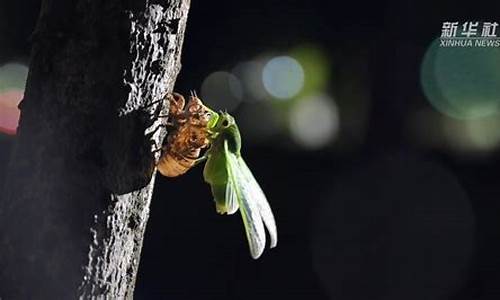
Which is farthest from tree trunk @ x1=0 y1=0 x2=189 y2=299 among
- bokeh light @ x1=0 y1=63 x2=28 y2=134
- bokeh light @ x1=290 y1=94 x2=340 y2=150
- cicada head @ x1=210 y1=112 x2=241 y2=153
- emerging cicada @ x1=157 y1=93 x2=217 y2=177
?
bokeh light @ x1=290 y1=94 x2=340 y2=150

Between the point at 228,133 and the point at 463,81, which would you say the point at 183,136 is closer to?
the point at 228,133

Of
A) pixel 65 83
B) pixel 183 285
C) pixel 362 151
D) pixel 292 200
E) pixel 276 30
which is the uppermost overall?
pixel 276 30

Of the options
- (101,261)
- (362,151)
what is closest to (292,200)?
(362,151)

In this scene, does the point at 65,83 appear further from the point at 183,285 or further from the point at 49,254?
the point at 183,285

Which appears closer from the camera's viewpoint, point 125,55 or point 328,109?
point 125,55

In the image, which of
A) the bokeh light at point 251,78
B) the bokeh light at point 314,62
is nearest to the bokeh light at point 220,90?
the bokeh light at point 251,78

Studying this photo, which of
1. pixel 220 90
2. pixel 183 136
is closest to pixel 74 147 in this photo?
pixel 183 136
